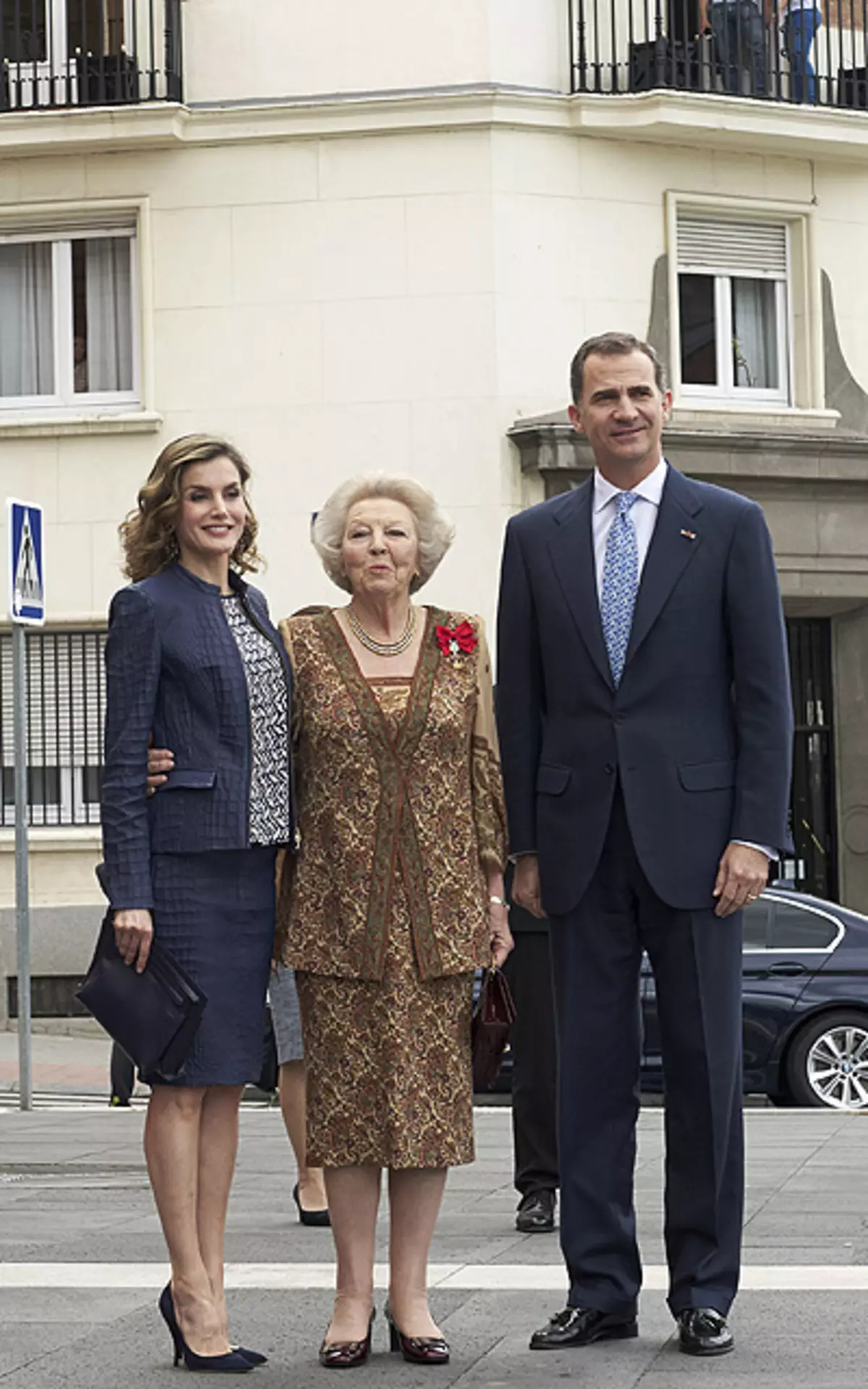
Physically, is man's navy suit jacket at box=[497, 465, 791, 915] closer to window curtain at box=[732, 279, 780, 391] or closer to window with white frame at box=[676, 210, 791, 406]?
window with white frame at box=[676, 210, 791, 406]

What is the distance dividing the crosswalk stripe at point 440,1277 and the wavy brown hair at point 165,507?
1.96 meters

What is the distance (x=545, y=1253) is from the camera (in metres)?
7.30

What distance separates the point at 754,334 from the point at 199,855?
16097 millimetres

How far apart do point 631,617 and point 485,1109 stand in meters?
7.17

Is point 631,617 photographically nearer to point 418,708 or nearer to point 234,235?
point 418,708

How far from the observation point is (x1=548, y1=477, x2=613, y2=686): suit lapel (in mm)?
5906

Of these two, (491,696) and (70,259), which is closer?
(491,696)

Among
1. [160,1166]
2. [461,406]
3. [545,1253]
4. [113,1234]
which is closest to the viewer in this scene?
[160,1166]

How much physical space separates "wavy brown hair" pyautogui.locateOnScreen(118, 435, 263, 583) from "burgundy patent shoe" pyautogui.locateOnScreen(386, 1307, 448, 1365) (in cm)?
184

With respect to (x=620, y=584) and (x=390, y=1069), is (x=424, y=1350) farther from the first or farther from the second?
(x=620, y=584)

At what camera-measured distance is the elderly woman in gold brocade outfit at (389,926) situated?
223 inches

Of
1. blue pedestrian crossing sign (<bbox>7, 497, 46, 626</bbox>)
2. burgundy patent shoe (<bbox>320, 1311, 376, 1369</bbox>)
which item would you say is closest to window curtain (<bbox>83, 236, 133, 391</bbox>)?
blue pedestrian crossing sign (<bbox>7, 497, 46, 626</bbox>)

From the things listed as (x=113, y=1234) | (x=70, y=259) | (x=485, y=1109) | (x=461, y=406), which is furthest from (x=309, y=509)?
(x=113, y=1234)

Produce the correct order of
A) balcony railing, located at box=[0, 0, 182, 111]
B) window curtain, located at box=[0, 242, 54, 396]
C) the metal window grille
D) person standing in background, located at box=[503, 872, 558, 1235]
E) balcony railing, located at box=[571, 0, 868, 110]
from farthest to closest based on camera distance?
window curtain, located at box=[0, 242, 54, 396]
the metal window grille
balcony railing, located at box=[571, 0, 868, 110]
balcony railing, located at box=[0, 0, 182, 111]
person standing in background, located at box=[503, 872, 558, 1235]
